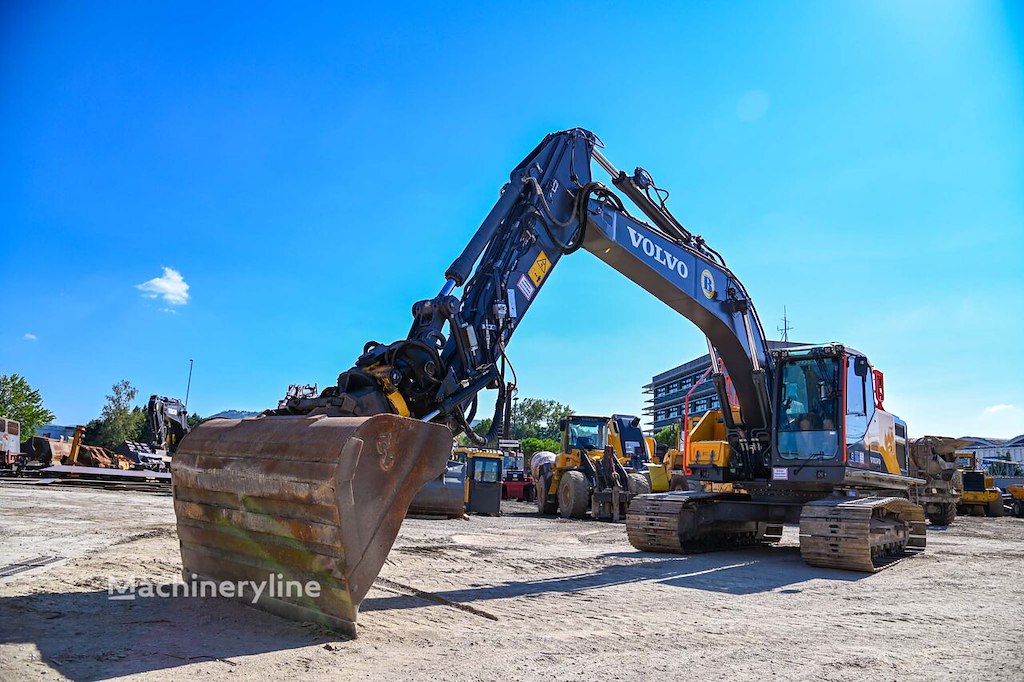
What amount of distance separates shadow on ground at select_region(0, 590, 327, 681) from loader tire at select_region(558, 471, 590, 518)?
13.6 meters

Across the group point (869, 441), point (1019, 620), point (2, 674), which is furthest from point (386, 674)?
point (869, 441)

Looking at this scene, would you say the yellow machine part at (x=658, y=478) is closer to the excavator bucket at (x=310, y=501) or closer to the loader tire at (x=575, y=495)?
the loader tire at (x=575, y=495)

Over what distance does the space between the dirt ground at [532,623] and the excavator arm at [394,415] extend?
44 centimetres

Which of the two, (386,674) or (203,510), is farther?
(203,510)

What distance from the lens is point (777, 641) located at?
477 centimetres

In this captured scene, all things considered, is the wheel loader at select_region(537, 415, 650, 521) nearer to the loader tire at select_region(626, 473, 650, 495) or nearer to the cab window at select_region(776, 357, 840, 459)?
the loader tire at select_region(626, 473, 650, 495)

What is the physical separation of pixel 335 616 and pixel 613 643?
5.65ft

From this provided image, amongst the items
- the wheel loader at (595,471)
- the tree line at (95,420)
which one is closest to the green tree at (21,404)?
the tree line at (95,420)

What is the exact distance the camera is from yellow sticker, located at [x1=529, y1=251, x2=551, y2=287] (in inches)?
293

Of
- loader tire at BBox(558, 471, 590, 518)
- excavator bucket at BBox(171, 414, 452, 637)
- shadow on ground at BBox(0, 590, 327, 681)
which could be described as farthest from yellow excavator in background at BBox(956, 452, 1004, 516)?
shadow on ground at BBox(0, 590, 327, 681)

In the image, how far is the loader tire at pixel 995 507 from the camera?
25.0m

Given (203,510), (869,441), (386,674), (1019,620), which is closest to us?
(386,674)

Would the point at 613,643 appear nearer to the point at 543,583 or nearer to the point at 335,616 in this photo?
the point at 335,616

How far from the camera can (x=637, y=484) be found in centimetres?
1747
